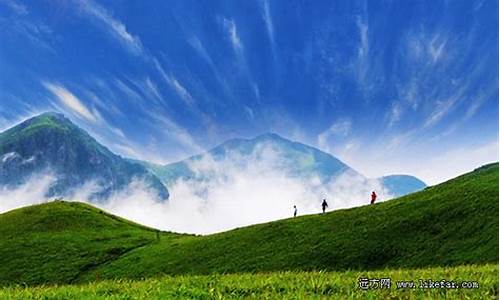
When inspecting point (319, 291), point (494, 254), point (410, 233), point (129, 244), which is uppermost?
point (129, 244)

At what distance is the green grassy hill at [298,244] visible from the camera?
51.7 m

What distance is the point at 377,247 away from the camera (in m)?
55.8

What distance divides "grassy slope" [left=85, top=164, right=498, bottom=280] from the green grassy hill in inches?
4.6

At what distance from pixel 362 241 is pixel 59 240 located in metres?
55.2

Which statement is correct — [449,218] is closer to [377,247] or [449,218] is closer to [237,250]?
[377,247]

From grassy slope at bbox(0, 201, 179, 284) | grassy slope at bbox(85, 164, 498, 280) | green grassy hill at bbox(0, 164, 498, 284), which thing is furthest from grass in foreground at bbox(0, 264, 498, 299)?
grassy slope at bbox(0, 201, 179, 284)

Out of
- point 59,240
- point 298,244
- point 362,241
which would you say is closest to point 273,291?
point 362,241

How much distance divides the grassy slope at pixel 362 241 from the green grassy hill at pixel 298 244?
12 cm

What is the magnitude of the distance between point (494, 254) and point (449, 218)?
13874mm

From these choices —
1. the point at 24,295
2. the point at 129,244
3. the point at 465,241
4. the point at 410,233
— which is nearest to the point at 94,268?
the point at 129,244

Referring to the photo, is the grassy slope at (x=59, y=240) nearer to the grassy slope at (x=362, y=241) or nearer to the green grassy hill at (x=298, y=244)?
the green grassy hill at (x=298, y=244)

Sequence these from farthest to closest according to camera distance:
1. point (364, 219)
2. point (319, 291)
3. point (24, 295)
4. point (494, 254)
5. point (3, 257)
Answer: point (3, 257), point (364, 219), point (494, 254), point (24, 295), point (319, 291)

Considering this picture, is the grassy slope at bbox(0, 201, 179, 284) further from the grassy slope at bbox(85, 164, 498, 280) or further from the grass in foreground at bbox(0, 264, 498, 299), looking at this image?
the grass in foreground at bbox(0, 264, 498, 299)

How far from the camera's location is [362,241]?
192ft
